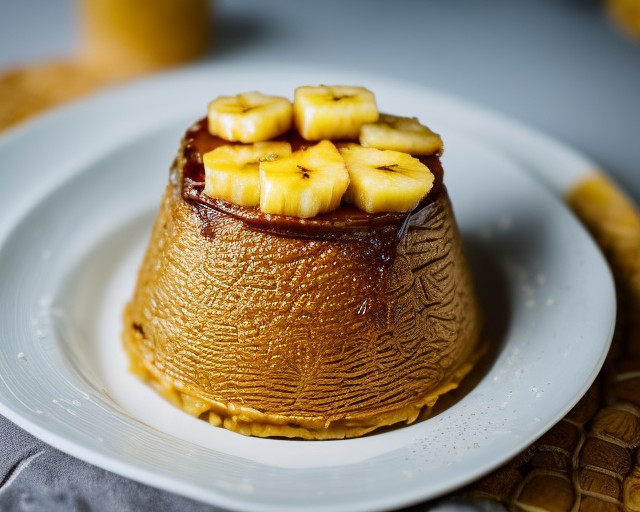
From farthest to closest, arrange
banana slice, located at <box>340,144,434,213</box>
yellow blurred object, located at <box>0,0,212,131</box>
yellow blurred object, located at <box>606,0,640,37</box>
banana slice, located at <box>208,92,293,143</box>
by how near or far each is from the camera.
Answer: yellow blurred object, located at <box>606,0,640,37</box> < yellow blurred object, located at <box>0,0,212,131</box> < banana slice, located at <box>208,92,293,143</box> < banana slice, located at <box>340,144,434,213</box>

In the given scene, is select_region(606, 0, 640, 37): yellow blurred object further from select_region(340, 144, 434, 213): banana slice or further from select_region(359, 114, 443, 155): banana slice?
select_region(340, 144, 434, 213): banana slice

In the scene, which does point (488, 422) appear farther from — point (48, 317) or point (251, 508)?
point (48, 317)

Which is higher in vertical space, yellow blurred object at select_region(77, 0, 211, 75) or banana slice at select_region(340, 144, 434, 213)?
banana slice at select_region(340, 144, 434, 213)

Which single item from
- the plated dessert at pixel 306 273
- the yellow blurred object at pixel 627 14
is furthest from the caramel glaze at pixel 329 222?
the yellow blurred object at pixel 627 14

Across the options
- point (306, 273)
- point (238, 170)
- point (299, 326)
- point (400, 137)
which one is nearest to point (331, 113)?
point (400, 137)

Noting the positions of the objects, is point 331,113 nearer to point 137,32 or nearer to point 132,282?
point 132,282

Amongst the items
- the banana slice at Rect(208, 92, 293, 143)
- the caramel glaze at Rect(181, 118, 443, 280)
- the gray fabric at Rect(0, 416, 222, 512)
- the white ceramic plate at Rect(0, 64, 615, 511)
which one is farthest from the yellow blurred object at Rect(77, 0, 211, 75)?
the gray fabric at Rect(0, 416, 222, 512)
